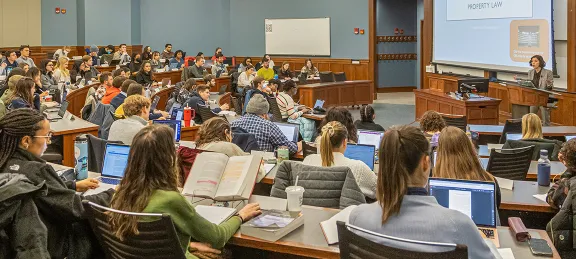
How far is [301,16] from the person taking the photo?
2053 cm

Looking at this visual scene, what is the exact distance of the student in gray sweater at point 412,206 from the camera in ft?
7.69

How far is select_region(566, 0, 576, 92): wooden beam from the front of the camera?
10953 millimetres

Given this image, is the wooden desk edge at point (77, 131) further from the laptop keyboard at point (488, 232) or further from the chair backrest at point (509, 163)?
the laptop keyboard at point (488, 232)

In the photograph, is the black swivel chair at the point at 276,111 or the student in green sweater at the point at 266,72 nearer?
the black swivel chair at the point at 276,111

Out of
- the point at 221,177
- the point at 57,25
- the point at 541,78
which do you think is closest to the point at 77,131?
the point at 221,177

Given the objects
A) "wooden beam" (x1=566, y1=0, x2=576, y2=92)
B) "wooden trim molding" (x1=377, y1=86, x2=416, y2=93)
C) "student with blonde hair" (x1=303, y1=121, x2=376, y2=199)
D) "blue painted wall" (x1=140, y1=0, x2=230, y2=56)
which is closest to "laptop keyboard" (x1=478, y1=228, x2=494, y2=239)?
"student with blonde hair" (x1=303, y1=121, x2=376, y2=199)

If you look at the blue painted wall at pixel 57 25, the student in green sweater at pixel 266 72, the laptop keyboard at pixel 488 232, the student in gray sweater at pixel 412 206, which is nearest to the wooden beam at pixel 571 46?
the student in green sweater at pixel 266 72

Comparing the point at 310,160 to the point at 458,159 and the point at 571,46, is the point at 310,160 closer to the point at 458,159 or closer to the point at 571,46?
the point at 458,159

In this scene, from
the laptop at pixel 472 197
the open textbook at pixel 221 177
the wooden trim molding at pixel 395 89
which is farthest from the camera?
the wooden trim molding at pixel 395 89

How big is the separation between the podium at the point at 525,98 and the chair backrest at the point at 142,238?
916 centimetres

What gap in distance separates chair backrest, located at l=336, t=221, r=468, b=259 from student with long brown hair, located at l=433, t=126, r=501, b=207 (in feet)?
4.85

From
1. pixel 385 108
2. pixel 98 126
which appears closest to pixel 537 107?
pixel 385 108

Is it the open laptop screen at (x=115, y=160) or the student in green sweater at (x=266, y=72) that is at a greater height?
the student in green sweater at (x=266, y=72)

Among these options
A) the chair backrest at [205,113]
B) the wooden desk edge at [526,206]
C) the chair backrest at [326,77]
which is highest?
the chair backrest at [326,77]
